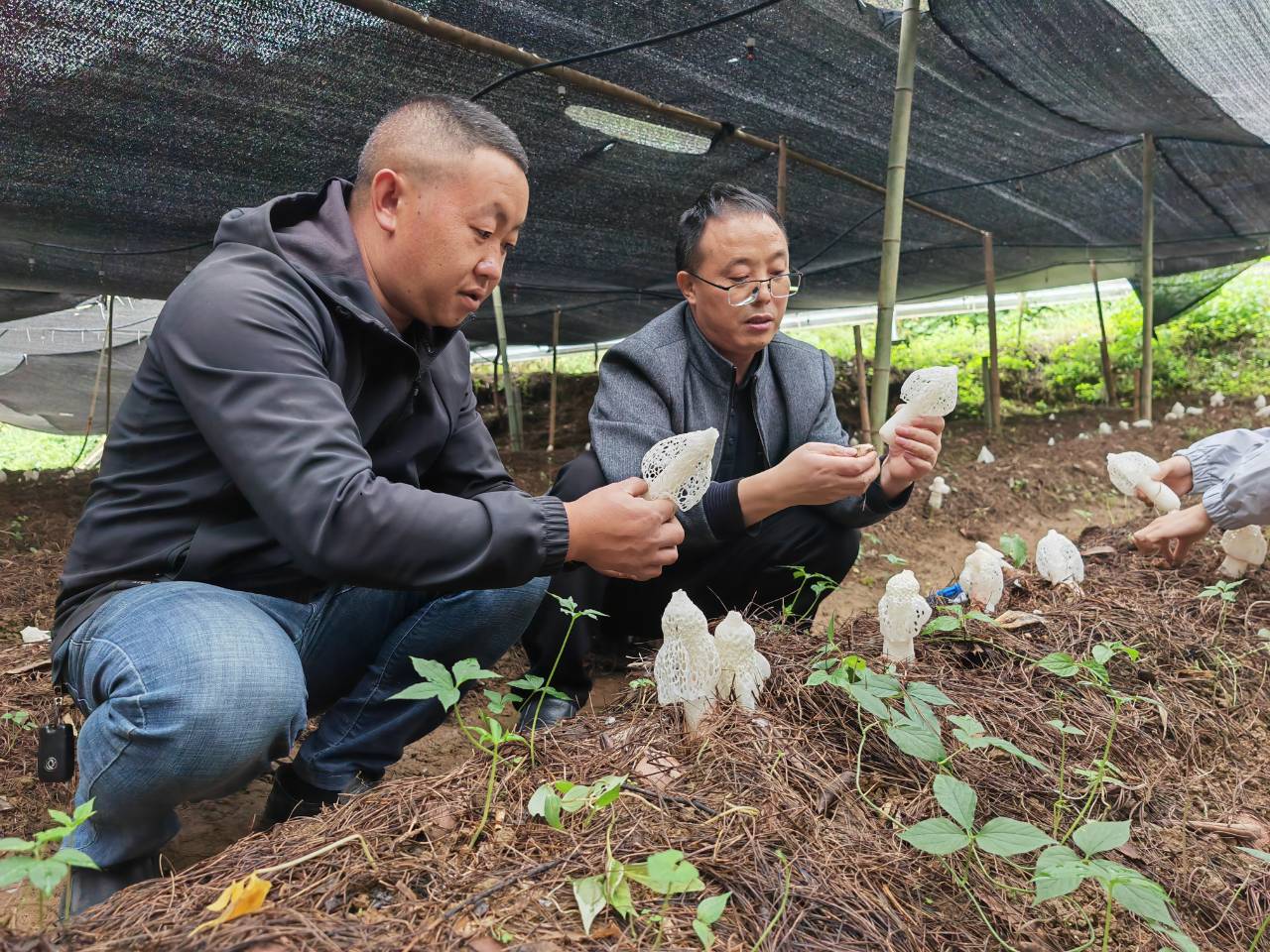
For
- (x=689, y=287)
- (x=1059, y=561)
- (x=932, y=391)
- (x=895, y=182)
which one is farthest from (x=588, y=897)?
(x=895, y=182)

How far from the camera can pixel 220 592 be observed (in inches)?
66.4

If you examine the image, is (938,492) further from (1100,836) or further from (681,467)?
(1100,836)

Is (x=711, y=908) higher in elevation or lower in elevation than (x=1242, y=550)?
higher

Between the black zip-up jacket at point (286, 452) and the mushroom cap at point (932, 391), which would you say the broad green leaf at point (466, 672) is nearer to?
the black zip-up jacket at point (286, 452)

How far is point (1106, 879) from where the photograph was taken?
1.16 meters

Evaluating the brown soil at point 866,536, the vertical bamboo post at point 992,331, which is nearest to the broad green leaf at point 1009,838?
the brown soil at point 866,536

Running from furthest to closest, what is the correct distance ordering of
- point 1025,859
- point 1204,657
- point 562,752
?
point 1204,657, point 562,752, point 1025,859

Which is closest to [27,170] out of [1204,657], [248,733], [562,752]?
[248,733]

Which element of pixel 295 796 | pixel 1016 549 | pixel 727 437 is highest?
pixel 727 437

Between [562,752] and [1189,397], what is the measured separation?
9292 mm

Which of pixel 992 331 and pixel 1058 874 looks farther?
pixel 992 331

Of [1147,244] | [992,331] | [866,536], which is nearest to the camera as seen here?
[866,536]

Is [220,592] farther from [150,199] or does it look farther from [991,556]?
[150,199]

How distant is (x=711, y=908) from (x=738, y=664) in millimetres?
728
